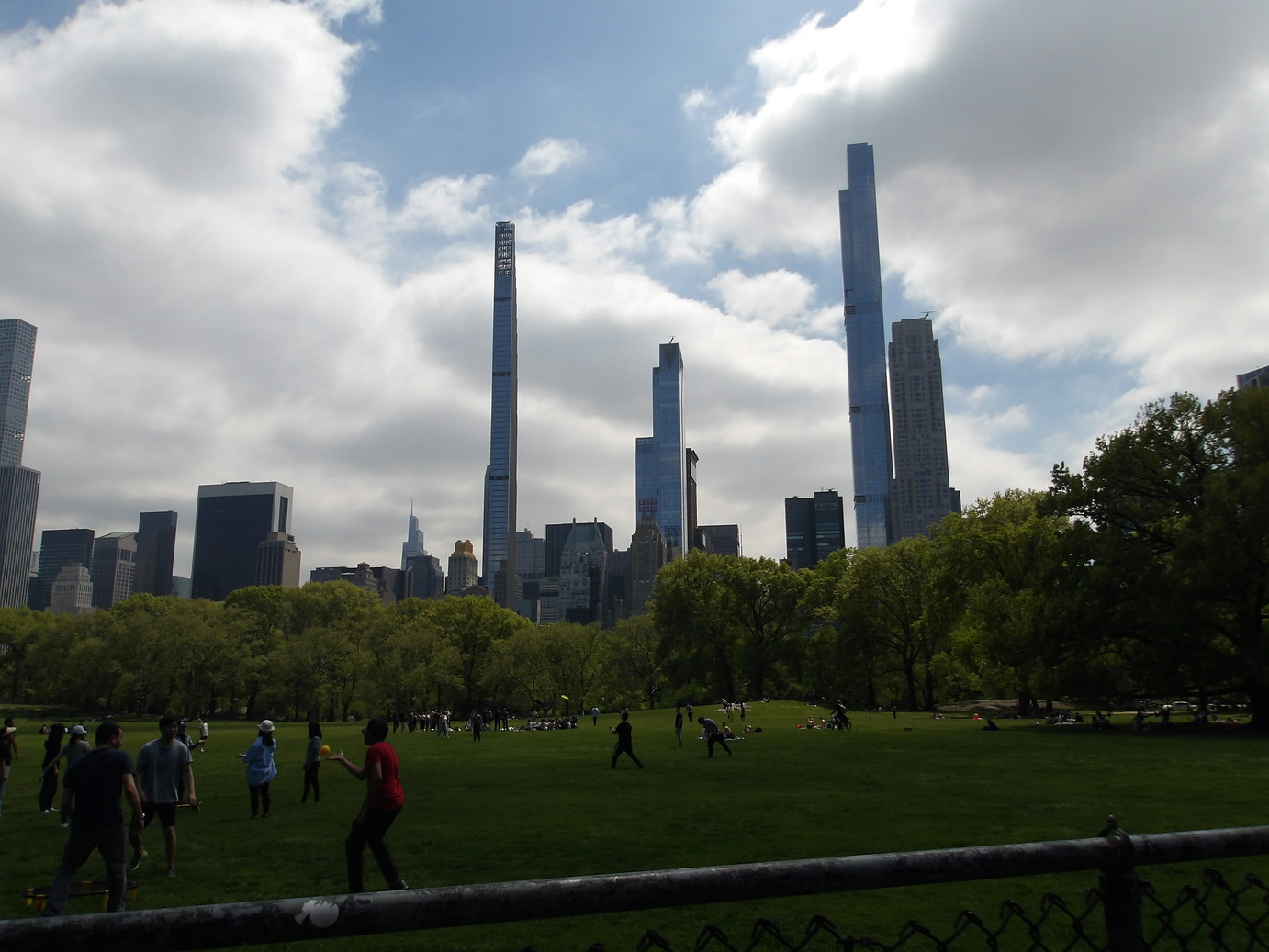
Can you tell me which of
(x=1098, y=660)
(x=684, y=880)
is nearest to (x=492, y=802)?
(x=684, y=880)

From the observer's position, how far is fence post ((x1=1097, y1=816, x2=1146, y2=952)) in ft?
11.6

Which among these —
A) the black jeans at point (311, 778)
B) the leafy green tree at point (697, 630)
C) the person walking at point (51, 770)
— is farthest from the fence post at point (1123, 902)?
the leafy green tree at point (697, 630)

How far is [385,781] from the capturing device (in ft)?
33.1

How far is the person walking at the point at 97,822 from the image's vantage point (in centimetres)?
878

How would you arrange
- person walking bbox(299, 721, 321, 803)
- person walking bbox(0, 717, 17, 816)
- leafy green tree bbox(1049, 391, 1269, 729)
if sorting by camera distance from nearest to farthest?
person walking bbox(0, 717, 17, 816) → person walking bbox(299, 721, 321, 803) → leafy green tree bbox(1049, 391, 1269, 729)

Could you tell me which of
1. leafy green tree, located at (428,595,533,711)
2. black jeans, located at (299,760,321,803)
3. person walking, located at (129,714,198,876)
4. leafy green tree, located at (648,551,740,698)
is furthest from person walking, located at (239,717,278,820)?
leafy green tree, located at (648,551,740,698)

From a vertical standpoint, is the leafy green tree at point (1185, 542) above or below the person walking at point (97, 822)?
above

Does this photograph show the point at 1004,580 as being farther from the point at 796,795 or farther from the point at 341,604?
the point at 341,604

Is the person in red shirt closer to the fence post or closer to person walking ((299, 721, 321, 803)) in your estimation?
the fence post

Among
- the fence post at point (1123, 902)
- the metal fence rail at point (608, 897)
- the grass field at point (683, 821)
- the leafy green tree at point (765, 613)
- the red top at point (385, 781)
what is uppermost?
the leafy green tree at point (765, 613)

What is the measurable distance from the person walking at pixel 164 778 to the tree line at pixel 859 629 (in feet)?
77.2

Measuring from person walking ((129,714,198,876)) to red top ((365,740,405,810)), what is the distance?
4.20 meters

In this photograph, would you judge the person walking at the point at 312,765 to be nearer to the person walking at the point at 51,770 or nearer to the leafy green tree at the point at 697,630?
the person walking at the point at 51,770

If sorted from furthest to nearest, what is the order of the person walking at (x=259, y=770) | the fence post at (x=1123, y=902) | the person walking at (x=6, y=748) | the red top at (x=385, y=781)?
the person walking at (x=6, y=748) < the person walking at (x=259, y=770) < the red top at (x=385, y=781) < the fence post at (x=1123, y=902)
